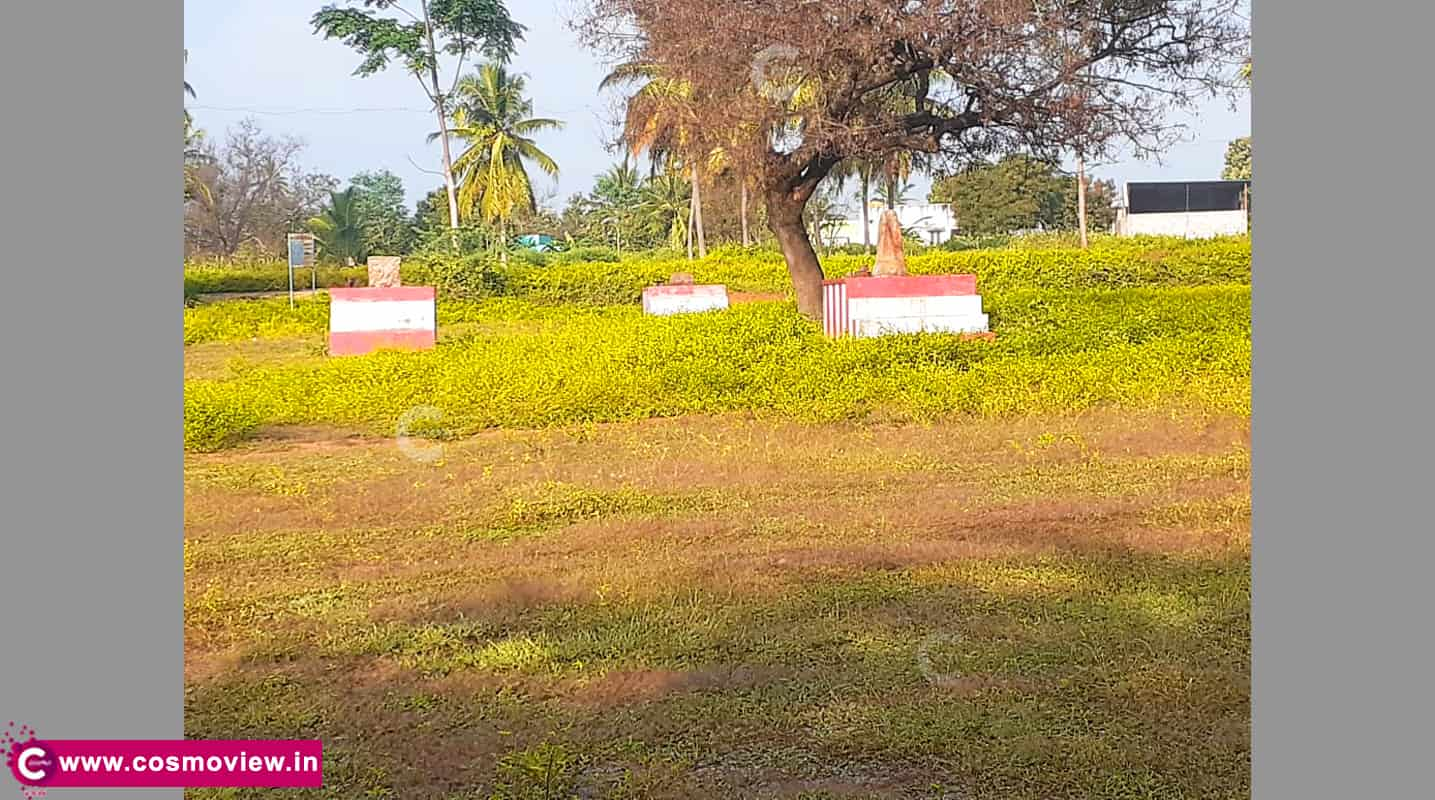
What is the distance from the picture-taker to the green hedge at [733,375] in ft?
14.8

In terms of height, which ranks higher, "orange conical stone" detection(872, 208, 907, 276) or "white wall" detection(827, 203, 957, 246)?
"white wall" detection(827, 203, 957, 246)

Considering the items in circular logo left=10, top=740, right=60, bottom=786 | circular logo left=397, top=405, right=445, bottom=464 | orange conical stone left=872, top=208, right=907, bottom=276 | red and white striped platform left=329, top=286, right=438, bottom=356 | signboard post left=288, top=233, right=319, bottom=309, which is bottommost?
circular logo left=10, top=740, right=60, bottom=786

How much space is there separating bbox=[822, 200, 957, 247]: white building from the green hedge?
12.5 feet

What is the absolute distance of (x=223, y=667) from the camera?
2.43 m

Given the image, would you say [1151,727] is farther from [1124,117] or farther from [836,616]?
[1124,117]

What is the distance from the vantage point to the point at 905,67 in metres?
6.28

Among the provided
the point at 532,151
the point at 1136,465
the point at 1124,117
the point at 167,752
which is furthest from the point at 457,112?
the point at 1124,117

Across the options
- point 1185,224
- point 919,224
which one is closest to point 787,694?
point 1185,224

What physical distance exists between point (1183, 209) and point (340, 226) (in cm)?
735

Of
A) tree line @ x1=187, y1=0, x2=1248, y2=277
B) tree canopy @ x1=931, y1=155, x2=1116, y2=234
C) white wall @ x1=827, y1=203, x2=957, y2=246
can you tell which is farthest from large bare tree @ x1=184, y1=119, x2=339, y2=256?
white wall @ x1=827, y1=203, x2=957, y2=246

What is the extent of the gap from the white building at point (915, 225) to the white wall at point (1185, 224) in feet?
5.08

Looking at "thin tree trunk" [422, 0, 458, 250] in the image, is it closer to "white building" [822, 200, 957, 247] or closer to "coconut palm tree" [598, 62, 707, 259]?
"coconut palm tree" [598, 62, 707, 259]

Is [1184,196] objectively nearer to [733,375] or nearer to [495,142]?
[733,375]

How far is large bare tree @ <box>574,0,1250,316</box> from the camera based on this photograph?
5.67m
